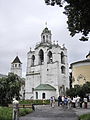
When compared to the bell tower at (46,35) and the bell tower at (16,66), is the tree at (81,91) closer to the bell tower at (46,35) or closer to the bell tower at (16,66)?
the bell tower at (46,35)

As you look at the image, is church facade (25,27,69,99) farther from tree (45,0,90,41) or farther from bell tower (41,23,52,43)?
tree (45,0,90,41)

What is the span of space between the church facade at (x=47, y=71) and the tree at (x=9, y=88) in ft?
162

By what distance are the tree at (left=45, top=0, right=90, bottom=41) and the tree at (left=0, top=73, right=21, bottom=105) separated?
42.2 ft

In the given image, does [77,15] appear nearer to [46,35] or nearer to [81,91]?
[81,91]

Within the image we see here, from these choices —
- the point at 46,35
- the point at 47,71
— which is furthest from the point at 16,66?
the point at 47,71

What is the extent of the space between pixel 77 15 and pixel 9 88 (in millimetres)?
14855

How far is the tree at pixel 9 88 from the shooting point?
29625mm

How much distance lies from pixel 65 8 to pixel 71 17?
32.1 inches

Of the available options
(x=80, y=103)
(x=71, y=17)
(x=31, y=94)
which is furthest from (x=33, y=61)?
(x=71, y=17)

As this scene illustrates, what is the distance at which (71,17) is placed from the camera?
18.4m

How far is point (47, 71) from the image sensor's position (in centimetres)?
8556

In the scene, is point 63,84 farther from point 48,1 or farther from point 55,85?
point 48,1

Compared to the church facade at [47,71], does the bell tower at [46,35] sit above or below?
above

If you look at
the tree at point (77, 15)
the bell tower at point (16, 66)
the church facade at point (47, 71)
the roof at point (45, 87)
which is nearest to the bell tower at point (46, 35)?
the church facade at point (47, 71)
